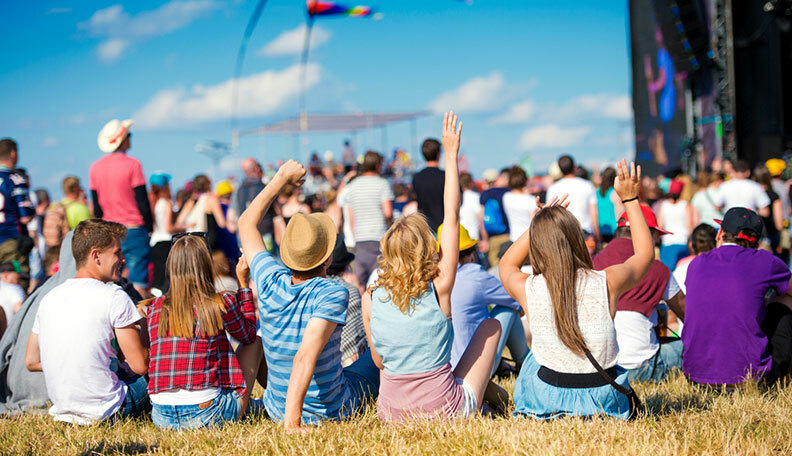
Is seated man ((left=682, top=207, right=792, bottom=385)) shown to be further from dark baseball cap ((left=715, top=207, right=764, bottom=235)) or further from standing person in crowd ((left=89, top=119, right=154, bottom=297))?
standing person in crowd ((left=89, top=119, right=154, bottom=297))

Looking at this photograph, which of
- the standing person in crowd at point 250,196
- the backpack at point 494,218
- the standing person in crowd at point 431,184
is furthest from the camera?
the backpack at point 494,218

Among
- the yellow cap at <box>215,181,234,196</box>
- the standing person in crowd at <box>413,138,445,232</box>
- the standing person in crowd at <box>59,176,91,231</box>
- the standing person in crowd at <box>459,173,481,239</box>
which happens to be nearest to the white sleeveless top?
the standing person in crowd at <box>413,138,445,232</box>

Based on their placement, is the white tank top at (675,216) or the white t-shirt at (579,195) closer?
the white t-shirt at (579,195)

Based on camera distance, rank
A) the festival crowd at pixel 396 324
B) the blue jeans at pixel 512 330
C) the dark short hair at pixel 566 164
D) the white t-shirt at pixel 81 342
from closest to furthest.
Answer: the festival crowd at pixel 396 324 < the white t-shirt at pixel 81 342 < the blue jeans at pixel 512 330 < the dark short hair at pixel 566 164

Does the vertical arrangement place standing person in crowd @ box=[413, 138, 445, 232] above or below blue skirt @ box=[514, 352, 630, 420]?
above

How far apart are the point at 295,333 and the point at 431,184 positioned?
3.62 m

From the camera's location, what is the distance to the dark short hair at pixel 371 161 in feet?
23.5

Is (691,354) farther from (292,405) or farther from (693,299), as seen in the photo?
(292,405)

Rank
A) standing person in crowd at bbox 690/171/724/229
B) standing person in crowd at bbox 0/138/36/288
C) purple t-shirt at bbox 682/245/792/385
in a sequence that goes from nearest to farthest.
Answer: purple t-shirt at bbox 682/245/792/385
standing person in crowd at bbox 0/138/36/288
standing person in crowd at bbox 690/171/724/229

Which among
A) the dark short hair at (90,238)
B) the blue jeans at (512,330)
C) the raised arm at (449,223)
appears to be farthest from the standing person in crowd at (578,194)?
the dark short hair at (90,238)

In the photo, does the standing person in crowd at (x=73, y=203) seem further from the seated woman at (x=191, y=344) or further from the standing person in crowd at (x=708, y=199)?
the standing person in crowd at (x=708, y=199)

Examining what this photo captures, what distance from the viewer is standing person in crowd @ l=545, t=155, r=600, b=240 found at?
7.54 metres

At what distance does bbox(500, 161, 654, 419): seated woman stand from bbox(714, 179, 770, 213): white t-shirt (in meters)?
5.31

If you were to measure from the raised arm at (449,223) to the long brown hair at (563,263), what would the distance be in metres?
0.43
